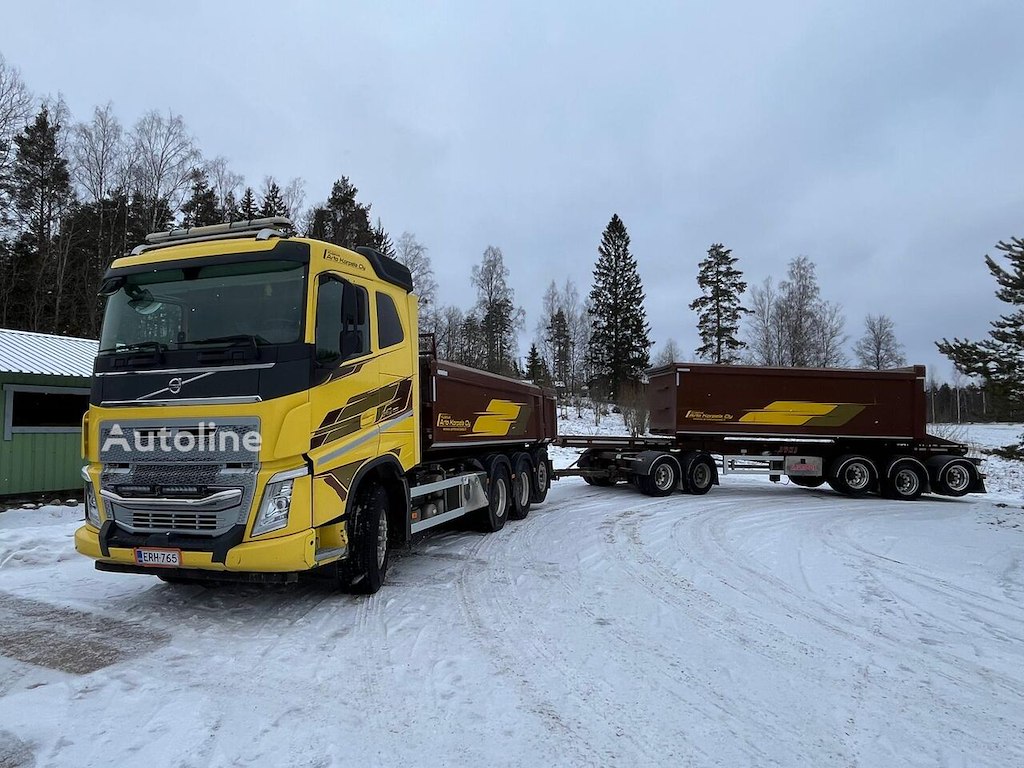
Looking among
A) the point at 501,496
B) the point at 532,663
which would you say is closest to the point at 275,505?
the point at 532,663

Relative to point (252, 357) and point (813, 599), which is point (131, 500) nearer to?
point (252, 357)

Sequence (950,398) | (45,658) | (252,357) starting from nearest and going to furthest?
(45,658), (252,357), (950,398)

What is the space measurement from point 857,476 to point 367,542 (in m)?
14.9

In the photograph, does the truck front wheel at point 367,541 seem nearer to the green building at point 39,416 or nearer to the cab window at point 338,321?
the cab window at point 338,321

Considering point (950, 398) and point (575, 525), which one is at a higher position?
point (950, 398)

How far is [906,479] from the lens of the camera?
16.3m

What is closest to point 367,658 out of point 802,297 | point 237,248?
point 237,248

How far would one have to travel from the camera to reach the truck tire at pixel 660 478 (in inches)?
583

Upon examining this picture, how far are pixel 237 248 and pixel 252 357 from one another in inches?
44.0

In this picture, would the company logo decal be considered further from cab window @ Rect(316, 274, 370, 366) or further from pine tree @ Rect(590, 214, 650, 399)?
pine tree @ Rect(590, 214, 650, 399)

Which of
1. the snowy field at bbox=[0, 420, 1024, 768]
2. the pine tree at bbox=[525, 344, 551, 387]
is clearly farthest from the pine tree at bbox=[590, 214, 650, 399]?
the snowy field at bbox=[0, 420, 1024, 768]

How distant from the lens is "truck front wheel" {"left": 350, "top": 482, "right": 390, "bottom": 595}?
5.86 metres

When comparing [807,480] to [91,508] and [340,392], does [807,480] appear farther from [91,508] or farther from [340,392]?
[91,508]

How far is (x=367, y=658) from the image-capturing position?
443cm
